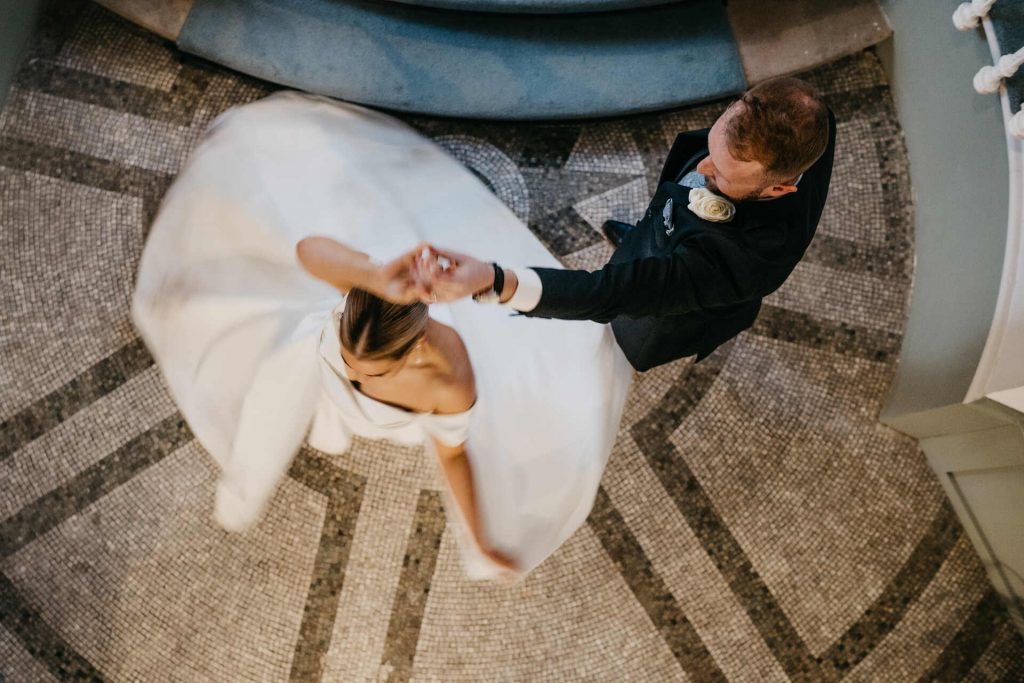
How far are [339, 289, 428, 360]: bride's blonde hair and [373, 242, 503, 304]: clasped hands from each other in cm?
4

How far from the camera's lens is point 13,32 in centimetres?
354

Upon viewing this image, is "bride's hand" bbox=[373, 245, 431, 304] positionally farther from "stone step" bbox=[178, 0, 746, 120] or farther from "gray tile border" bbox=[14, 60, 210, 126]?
"gray tile border" bbox=[14, 60, 210, 126]

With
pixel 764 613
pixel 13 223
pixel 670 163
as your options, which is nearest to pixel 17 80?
pixel 13 223

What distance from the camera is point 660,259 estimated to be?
2080mm

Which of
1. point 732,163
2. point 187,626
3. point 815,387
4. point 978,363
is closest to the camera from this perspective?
point 732,163

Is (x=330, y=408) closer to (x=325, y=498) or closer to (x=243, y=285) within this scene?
(x=243, y=285)

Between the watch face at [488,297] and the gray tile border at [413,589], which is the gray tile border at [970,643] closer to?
the gray tile border at [413,589]

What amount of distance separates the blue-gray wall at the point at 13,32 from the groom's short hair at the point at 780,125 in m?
3.38

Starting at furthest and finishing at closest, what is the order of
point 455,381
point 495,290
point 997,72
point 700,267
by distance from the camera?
point 997,72 → point 455,381 → point 700,267 → point 495,290

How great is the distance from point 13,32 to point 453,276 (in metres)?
3.05

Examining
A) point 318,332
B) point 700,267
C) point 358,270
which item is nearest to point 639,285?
point 700,267

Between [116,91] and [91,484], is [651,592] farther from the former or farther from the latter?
[116,91]

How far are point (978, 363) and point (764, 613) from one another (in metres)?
1.38

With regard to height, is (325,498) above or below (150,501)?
above
